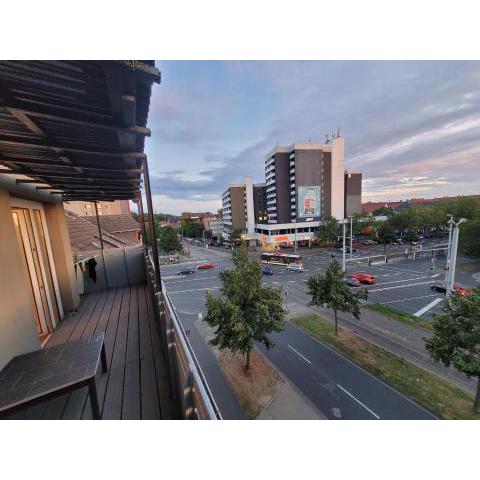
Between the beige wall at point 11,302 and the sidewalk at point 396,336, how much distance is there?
10.3 metres

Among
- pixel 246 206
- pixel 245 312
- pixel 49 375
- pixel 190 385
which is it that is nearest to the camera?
pixel 190 385

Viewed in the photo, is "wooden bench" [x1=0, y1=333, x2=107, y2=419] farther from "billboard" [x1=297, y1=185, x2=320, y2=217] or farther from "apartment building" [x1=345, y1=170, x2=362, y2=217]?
"apartment building" [x1=345, y1=170, x2=362, y2=217]

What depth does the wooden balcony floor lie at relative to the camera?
2168 millimetres

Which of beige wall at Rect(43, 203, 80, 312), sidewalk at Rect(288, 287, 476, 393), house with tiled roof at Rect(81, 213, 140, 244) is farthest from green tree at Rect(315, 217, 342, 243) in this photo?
beige wall at Rect(43, 203, 80, 312)

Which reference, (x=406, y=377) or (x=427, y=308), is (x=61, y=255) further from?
(x=427, y=308)

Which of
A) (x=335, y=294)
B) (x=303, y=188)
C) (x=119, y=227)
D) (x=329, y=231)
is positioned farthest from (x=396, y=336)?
(x=303, y=188)

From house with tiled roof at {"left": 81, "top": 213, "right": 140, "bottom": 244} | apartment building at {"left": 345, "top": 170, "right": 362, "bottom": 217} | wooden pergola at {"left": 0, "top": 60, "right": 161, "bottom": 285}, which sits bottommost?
house with tiled roof at {"left": 81, "top": 213, "right": 140, "bottom": 244}

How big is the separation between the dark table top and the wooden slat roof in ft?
7.04

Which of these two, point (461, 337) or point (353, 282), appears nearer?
point (461, 337)

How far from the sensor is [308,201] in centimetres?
3553

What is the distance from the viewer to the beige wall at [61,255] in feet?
15.8

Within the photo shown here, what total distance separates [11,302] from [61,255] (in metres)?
2.66

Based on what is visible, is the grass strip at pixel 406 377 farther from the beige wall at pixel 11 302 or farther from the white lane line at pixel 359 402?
the beige wall at pixel 11 302

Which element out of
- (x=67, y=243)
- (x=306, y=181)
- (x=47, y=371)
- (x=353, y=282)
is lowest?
(x=353, y=282)
